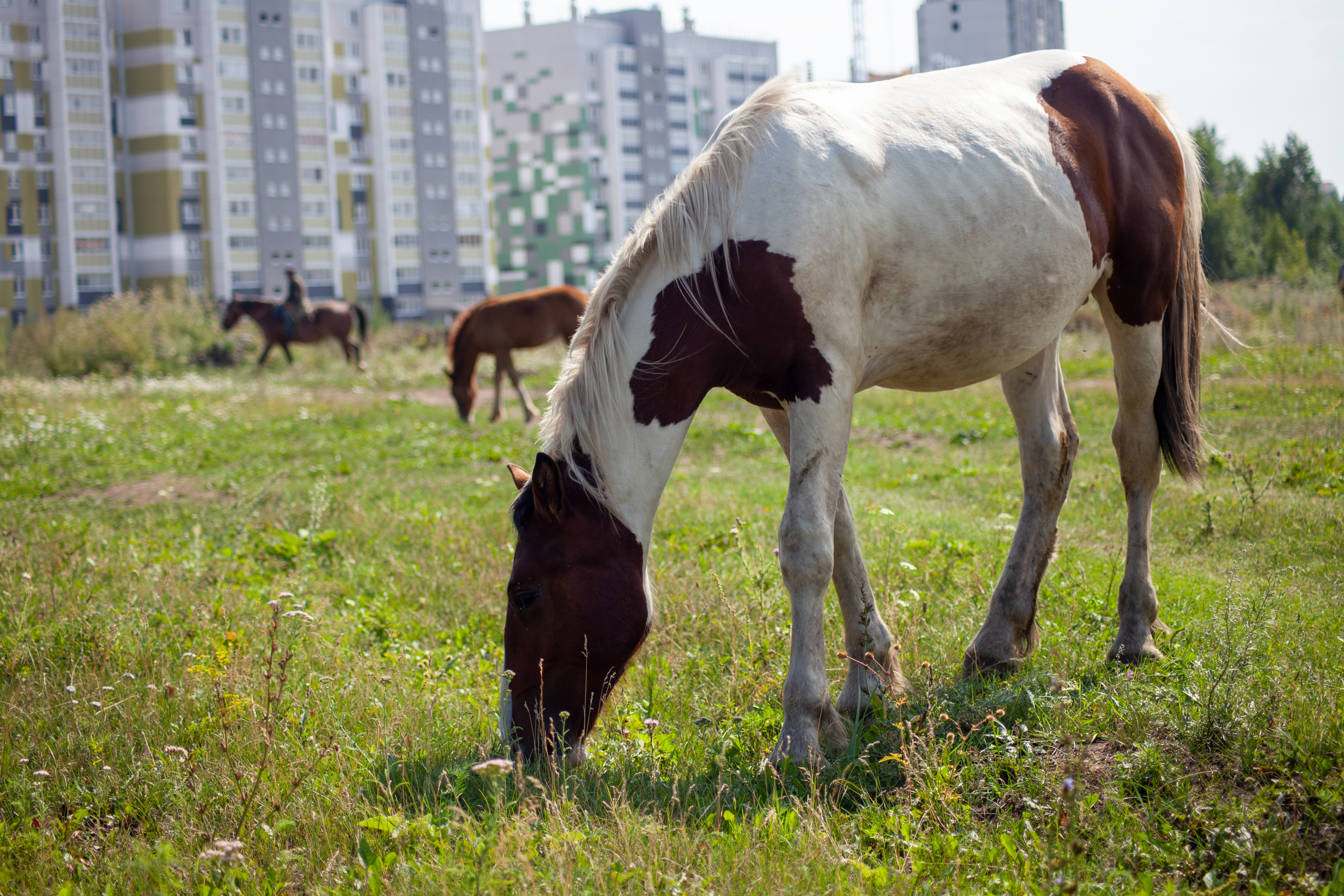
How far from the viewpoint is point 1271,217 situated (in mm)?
29281

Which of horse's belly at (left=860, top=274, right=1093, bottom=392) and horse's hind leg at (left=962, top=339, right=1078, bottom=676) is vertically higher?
horse's belly at (left=860, top=274, right=1093, bottom=392)

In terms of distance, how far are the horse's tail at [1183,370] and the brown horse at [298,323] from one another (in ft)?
68.9

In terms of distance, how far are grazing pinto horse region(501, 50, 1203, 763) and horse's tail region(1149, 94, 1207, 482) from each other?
2.50 feet

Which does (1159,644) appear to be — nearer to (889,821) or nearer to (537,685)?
(889,821)

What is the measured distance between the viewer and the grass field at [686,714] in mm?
2180

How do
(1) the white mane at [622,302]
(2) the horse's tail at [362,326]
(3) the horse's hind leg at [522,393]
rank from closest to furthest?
(1) the white mane at [622,302]
(3) the horse's hind leg at [522,393]
(2) the horse's tail at [362,326]

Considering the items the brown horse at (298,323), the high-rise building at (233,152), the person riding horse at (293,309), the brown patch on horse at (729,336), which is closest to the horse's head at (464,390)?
the brown horse at (298,323)

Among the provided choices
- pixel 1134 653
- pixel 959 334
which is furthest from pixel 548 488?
pixel 1134 653

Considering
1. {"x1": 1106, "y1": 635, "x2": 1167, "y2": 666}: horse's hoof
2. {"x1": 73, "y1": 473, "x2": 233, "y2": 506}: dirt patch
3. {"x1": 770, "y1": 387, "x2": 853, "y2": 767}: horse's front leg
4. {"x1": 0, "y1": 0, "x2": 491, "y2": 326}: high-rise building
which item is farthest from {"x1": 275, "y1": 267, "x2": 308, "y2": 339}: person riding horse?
{"x1": 0, "y1": 0, "x2": 491, "y2": 326}: high-rise building

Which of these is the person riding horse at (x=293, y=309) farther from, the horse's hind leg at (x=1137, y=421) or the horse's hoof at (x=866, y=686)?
the horse's hoof at (x=866, y=686)

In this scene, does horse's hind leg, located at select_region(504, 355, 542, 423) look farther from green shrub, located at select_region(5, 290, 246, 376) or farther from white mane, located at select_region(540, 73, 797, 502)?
green shrub, located at select_region(5, 290, 246, 376)

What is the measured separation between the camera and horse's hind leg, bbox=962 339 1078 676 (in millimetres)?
3498

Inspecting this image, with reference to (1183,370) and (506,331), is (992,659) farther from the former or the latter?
(506,331)

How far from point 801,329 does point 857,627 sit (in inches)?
45.2
